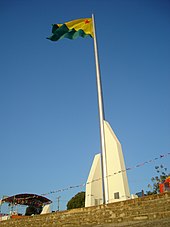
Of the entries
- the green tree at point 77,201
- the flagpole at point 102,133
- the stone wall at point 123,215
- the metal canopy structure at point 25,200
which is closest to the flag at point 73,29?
the flagpole at point 102,133

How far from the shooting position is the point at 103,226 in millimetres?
6965

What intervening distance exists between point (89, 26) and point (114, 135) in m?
7.01

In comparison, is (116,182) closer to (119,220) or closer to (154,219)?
(119,220)

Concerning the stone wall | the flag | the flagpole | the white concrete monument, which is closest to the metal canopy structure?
the white concrete monument

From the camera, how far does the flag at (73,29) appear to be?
1405cm

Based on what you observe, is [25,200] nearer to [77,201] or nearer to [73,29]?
[77,201]

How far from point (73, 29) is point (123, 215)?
11.3 metres

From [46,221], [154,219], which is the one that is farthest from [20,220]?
[154,219]

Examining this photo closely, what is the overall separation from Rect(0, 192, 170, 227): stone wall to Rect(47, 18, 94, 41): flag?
33.1 ft

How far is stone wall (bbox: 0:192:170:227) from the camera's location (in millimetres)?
5777

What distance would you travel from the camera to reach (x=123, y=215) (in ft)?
21.8

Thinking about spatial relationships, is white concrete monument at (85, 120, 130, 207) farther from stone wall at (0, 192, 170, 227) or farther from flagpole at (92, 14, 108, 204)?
stone wall at (0, 192, 170, 227)

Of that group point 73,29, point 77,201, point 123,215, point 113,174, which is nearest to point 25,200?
point 113,174

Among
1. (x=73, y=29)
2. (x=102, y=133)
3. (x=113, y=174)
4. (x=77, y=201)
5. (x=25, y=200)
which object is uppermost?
(x=73, y=29)
